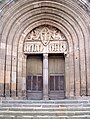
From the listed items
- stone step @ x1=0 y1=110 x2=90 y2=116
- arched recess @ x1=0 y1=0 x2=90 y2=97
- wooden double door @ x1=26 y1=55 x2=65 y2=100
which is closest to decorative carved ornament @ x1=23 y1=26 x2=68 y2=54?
arched recess @ x1=0 y1=0 x2=90 y2=97

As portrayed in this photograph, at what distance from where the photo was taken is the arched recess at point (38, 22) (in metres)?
11.8

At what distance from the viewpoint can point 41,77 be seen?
13.2m

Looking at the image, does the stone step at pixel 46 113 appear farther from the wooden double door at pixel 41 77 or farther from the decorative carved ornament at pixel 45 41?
the decorative carved ornament at pixel 45 41

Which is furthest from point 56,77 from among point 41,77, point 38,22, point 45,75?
point 38,22

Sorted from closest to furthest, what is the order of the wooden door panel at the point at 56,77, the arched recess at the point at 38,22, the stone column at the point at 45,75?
the arched recess at the point at 38,22, the stone column at the point at 45,75, the wooden door panel at the point at 56,77

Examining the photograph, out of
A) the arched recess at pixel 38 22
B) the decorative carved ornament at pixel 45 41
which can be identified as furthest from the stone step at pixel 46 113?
the decorative carved ornament at pixel 45 41

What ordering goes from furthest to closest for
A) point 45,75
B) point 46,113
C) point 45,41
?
point 45,41, point 45,75, point 46,113

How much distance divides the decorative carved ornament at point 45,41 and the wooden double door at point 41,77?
0.56 metres

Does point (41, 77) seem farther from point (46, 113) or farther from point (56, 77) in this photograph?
point (46, 113)

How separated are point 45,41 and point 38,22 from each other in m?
→ 1.11

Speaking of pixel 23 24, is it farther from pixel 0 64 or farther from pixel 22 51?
pixel 0 64

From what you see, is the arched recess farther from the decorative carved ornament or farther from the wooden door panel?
the wooden door panel

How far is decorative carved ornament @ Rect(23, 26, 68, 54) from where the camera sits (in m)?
13.0

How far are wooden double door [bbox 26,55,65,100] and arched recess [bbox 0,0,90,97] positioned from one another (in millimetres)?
632
